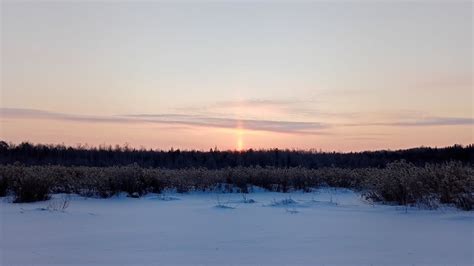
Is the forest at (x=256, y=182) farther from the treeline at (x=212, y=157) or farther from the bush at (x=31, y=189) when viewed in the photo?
the treeline at (x=212, y=157)

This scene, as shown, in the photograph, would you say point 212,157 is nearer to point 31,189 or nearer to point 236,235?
point 31,189

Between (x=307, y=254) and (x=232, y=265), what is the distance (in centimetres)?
115

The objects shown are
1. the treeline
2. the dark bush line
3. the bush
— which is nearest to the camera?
the dark bush line

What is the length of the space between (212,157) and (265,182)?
906 inches

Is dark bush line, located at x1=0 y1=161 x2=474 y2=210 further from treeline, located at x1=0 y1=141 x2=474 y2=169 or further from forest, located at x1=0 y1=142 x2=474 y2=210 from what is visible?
treeline, located at x1=0 y1=141 x2=474 y2=169

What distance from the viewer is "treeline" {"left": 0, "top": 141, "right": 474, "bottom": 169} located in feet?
127

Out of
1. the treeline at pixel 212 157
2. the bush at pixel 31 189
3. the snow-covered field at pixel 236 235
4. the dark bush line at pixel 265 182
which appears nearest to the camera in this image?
the snow-covered field at pixel 236 235

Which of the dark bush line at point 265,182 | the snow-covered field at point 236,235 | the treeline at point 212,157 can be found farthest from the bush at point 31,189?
the treeline at point 212,157

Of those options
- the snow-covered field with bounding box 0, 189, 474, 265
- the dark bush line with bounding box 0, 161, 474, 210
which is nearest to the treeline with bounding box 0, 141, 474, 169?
the dark bush line with bounding box 0, 161, 474, 210

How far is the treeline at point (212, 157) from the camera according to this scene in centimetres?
3869

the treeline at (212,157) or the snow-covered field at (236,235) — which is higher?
the treeline at (212,157)

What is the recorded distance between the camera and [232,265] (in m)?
5.93

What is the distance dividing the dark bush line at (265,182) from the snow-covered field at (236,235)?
754mm

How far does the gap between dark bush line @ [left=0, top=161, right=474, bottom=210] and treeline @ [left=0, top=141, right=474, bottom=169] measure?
16.5 meters
